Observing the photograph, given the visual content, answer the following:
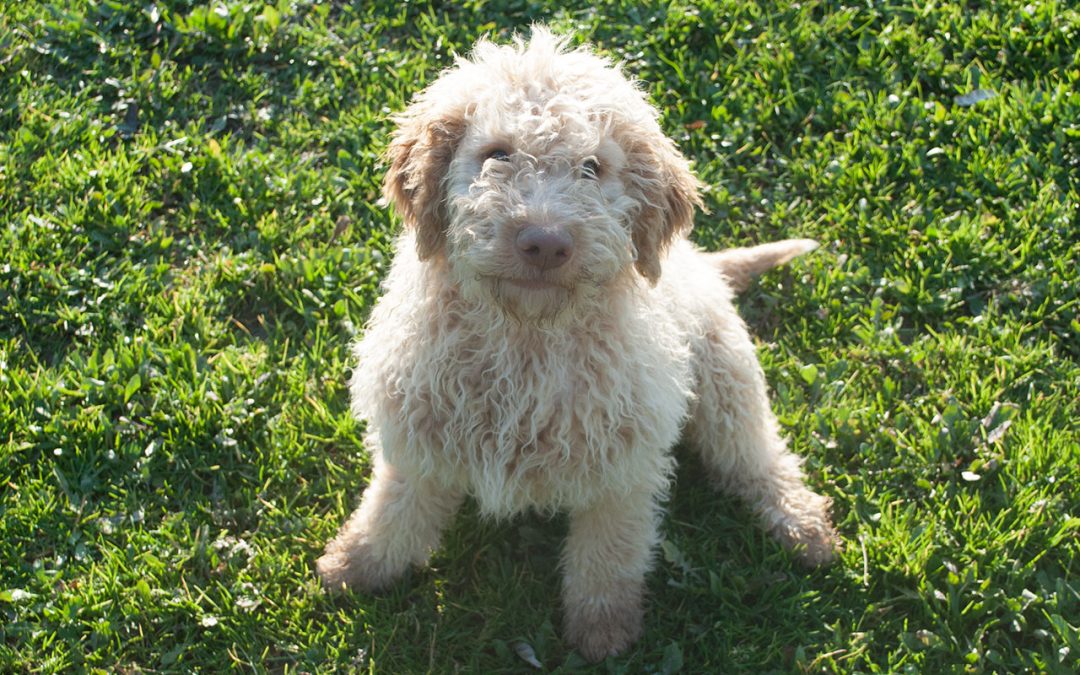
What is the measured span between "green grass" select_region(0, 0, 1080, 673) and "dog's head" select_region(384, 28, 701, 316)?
138 centimetres

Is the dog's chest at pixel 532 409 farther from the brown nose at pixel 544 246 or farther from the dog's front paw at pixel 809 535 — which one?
the dog's front paw at pixel 809 535

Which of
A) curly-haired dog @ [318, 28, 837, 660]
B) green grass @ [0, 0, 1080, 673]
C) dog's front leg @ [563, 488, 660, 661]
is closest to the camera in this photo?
curly-haired dog @ [318, 28, 837, 660]

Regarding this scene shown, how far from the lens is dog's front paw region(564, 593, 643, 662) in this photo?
11.1ft

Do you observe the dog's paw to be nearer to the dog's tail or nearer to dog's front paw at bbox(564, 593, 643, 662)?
dog's front paw at bbox(564, 593, 643, 662)

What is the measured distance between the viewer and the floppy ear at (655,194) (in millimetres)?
2787

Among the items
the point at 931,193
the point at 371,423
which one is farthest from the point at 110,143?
the point at 931,193

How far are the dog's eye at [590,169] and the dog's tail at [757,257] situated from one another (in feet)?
5.02

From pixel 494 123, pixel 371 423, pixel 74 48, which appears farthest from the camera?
pixel 74 48

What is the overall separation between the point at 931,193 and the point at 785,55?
1.09 meters

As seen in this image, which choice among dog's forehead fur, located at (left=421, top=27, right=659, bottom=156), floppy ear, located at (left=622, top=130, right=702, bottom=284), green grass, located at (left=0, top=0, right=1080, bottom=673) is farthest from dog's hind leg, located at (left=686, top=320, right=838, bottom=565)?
dog's forehead fur, located at (left=421, top=27, right=659, bottom=156)

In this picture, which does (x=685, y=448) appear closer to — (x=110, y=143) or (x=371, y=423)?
(x=371, y=423)

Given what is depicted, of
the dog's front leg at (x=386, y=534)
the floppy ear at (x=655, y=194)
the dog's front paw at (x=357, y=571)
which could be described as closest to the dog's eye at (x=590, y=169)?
the floppy ear at (x=655, y=194)

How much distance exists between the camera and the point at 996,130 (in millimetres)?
4805

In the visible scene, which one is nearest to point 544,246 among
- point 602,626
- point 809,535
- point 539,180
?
point 539,180
